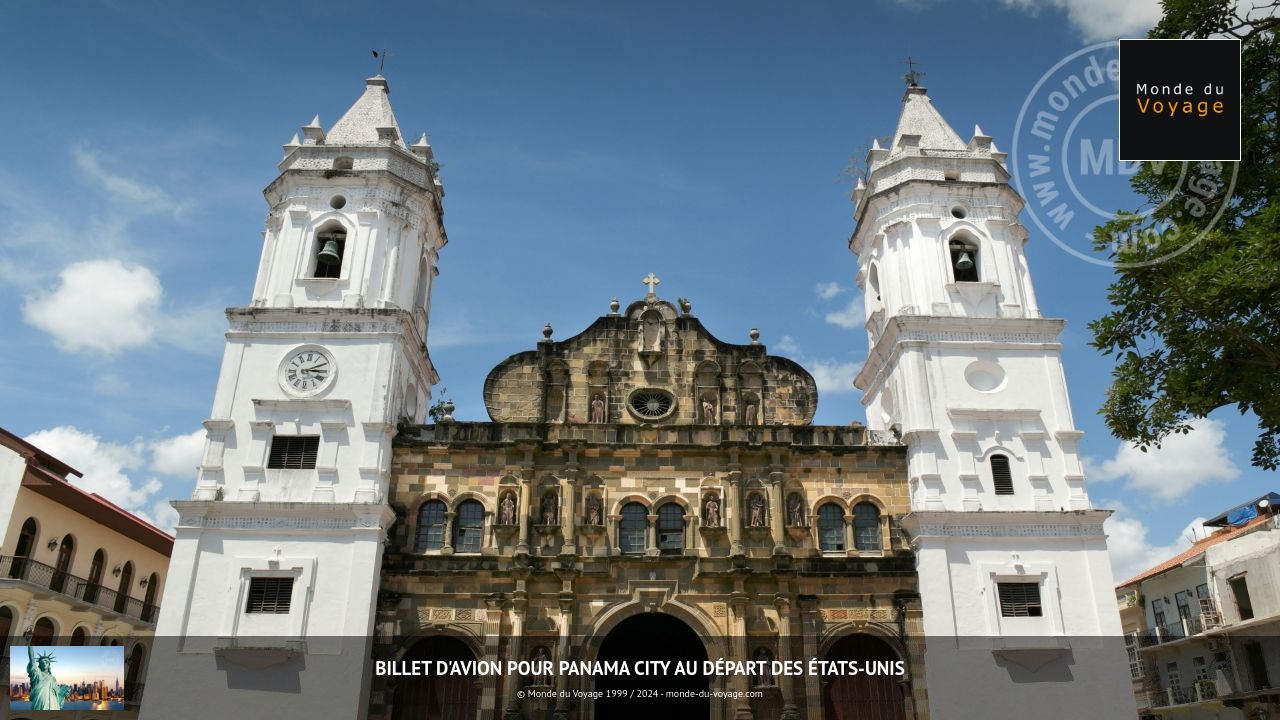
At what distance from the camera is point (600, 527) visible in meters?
25.1

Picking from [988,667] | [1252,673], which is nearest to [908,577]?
[988,667]

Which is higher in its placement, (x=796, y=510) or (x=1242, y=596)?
(x=796, y=510)

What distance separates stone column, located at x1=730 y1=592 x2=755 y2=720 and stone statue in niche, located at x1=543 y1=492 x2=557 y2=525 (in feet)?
16.6

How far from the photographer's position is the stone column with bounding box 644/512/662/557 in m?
24.8

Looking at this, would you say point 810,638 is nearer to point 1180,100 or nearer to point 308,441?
point 308,441

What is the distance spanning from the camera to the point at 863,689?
2391 centimetres

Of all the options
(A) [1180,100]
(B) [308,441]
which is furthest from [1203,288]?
(B) [308,441]

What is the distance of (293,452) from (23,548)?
8540mm

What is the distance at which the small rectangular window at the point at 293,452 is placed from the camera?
24.8 meters

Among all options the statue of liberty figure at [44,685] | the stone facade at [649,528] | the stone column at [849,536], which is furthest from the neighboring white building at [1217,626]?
the statue of liberty figure at [44,685]

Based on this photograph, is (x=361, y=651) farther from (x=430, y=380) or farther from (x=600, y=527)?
(x=430, y=380)

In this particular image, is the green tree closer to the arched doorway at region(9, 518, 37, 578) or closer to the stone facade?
the stone facade

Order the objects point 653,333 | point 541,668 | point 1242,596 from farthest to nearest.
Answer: point 1242,596, point 653,333, point 541,668

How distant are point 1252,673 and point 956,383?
14.9m
